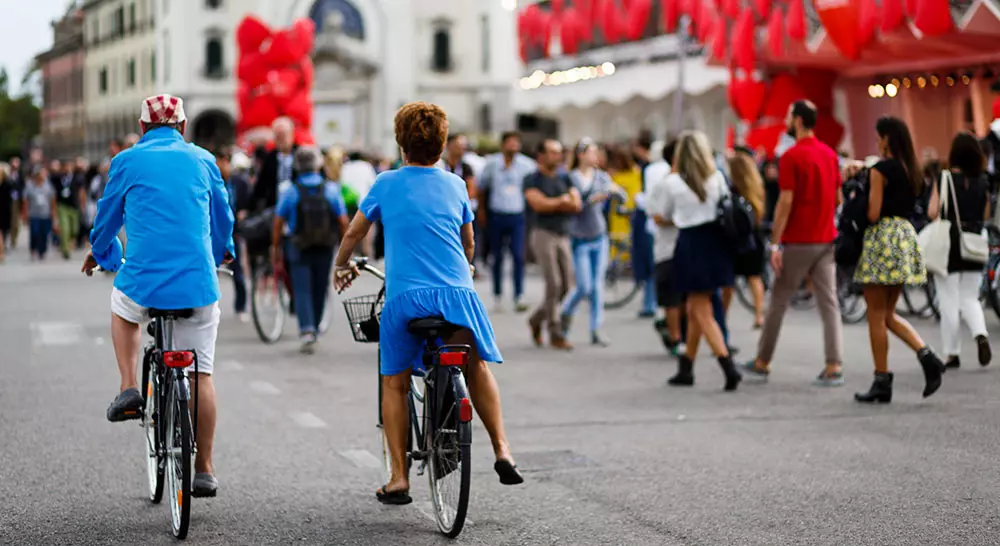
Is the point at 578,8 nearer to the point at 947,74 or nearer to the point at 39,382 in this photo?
the point at 947,74

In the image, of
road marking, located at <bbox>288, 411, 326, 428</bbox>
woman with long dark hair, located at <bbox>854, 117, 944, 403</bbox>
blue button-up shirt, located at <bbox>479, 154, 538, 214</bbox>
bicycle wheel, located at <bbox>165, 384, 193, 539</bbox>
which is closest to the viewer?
bicycle wheel, located at <bbox>165, 384, 193, 539</bbox>

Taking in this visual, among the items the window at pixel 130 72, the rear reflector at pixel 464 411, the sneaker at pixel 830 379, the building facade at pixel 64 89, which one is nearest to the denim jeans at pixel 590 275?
the sneaker at pixel 830 379

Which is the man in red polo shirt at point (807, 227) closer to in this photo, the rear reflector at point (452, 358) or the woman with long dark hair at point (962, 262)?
the woman with long dark hair at point (962, 262)

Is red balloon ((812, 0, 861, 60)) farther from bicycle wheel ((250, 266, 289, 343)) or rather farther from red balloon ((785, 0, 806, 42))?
bicycle wheel ((250, 266, 289, 343))

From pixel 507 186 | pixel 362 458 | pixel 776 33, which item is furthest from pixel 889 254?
pixel 776 33

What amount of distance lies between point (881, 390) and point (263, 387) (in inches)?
166

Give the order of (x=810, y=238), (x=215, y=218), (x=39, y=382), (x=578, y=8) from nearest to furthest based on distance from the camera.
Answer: (x=215, y=218) < (x=810, y=238) < (x=39, y=382) < (x=578, y=8)

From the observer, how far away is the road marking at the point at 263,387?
1239 cm

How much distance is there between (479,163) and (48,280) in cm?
658

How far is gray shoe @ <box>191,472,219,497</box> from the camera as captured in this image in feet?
24.1

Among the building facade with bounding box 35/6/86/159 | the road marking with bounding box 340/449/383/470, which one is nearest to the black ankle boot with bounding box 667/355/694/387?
the road marking with bounding box 340/449/383/470

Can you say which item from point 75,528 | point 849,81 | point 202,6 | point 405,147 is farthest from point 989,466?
point 202,6

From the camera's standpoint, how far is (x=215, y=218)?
25.6ft

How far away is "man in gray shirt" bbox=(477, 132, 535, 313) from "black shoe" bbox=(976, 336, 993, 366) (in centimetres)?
708
